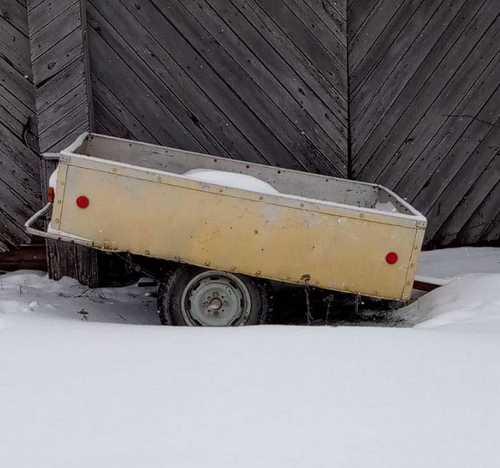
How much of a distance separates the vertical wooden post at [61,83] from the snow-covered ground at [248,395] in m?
1.47

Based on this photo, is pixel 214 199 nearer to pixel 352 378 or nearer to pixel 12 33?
pixel 352 378

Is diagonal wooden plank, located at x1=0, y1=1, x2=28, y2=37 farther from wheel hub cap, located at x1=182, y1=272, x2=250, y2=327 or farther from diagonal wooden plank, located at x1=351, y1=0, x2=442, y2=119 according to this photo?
diagonal wooden plank, located at x1=351, y1=0, x2=442, y2=119

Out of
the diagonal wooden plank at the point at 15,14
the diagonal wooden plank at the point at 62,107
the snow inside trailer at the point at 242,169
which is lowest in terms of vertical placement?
the snow inside trailer at the point at 242,169

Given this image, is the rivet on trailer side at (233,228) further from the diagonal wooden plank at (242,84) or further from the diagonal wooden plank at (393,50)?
the diagonal wooden plank at (393,50)

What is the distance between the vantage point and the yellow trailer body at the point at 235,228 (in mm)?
4086

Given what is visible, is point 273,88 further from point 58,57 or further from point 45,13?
point 45,13

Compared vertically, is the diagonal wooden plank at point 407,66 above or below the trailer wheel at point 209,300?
above

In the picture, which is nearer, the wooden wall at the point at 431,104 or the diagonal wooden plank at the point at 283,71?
the diagonal wooden plank at the point at 283,71

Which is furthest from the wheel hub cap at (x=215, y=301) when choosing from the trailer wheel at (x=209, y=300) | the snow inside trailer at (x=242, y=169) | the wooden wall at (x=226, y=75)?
the wooden wall at (x=226, y=75)

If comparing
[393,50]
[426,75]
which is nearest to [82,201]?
[393,50]

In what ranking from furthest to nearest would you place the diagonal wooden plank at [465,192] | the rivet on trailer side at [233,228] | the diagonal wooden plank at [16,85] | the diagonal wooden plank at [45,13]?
the diagonal wooden plank at [465,192] → the diagonal wooden plank at [16,85] → the diagonal wooden plank at [45,13] → the rivet on trailer side at [233,228]

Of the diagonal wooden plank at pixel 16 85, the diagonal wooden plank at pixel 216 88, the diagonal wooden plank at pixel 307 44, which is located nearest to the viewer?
the diagonal wooden plank at pixel 16 85

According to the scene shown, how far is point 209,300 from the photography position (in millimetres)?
4371

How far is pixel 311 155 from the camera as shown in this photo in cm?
578
